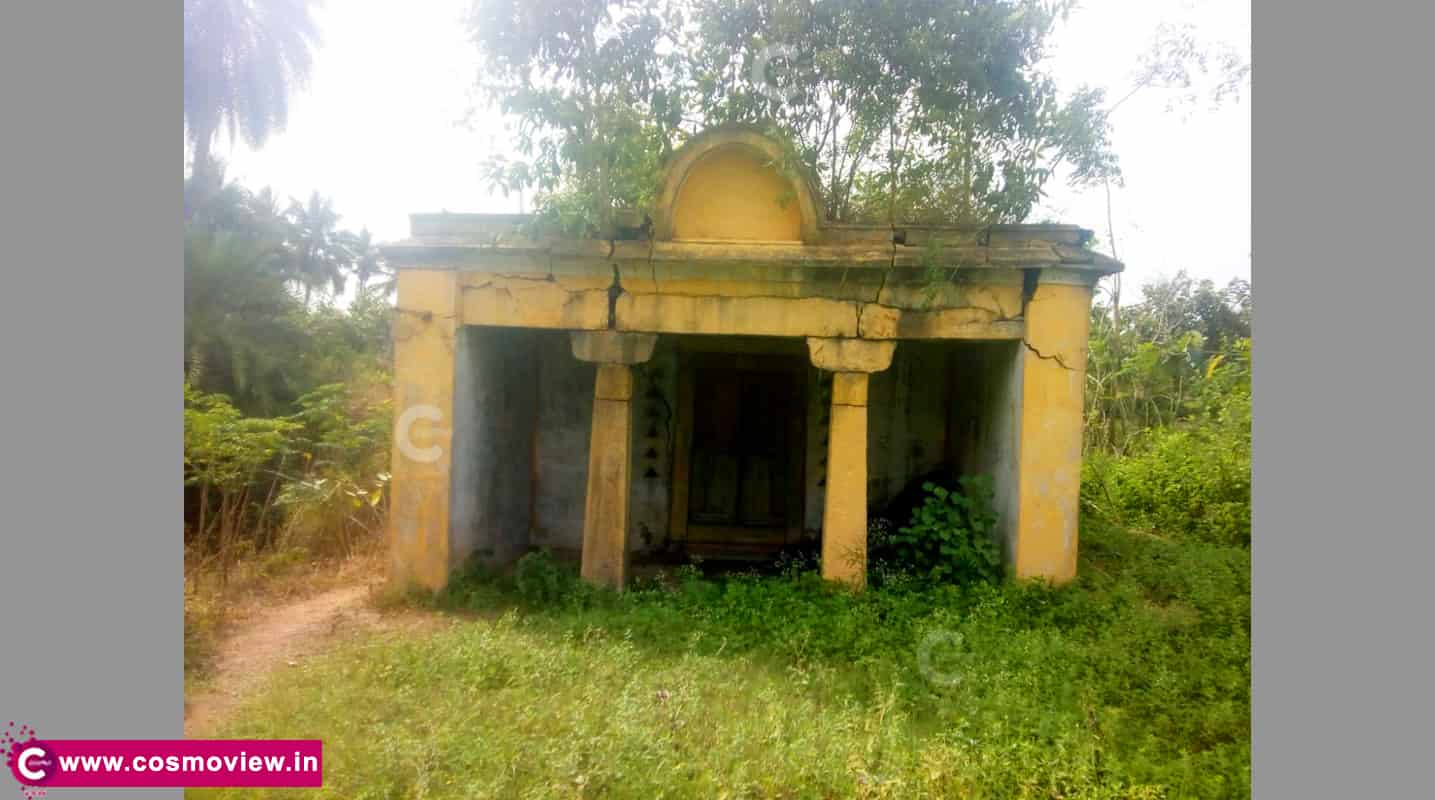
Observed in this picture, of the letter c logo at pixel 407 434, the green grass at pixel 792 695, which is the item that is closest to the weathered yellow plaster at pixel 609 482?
the green grass at pixel 792 695

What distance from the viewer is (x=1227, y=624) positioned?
5.41 metres

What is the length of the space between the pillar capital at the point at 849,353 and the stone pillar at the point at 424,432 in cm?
300

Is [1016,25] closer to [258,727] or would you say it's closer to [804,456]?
[804,456]

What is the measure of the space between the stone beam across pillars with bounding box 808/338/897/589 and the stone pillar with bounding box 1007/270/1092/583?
1.17 metres

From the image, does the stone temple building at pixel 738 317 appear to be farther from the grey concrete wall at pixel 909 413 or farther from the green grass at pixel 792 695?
the grey concrete wall at pixel 909 413

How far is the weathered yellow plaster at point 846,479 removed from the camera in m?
6.23

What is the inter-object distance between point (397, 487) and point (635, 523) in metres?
2.72

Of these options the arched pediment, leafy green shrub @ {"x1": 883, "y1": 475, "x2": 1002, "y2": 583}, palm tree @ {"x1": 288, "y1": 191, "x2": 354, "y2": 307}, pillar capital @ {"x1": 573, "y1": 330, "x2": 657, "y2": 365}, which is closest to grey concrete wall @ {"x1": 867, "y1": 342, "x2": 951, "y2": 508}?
leafy green shrub @ {"x1": 883, "y1": 475, "x2": 1002, "y2": 583}

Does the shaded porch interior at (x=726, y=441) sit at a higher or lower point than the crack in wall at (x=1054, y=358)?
lower

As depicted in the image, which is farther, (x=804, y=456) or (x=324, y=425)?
(x=324, y=425)

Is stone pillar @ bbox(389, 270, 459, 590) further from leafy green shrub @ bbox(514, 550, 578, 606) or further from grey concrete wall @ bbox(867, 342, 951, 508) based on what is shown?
grey concrete wall @ bbox(867, 342, 951, 508)

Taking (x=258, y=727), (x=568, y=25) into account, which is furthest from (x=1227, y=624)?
(x=568, y=25)
